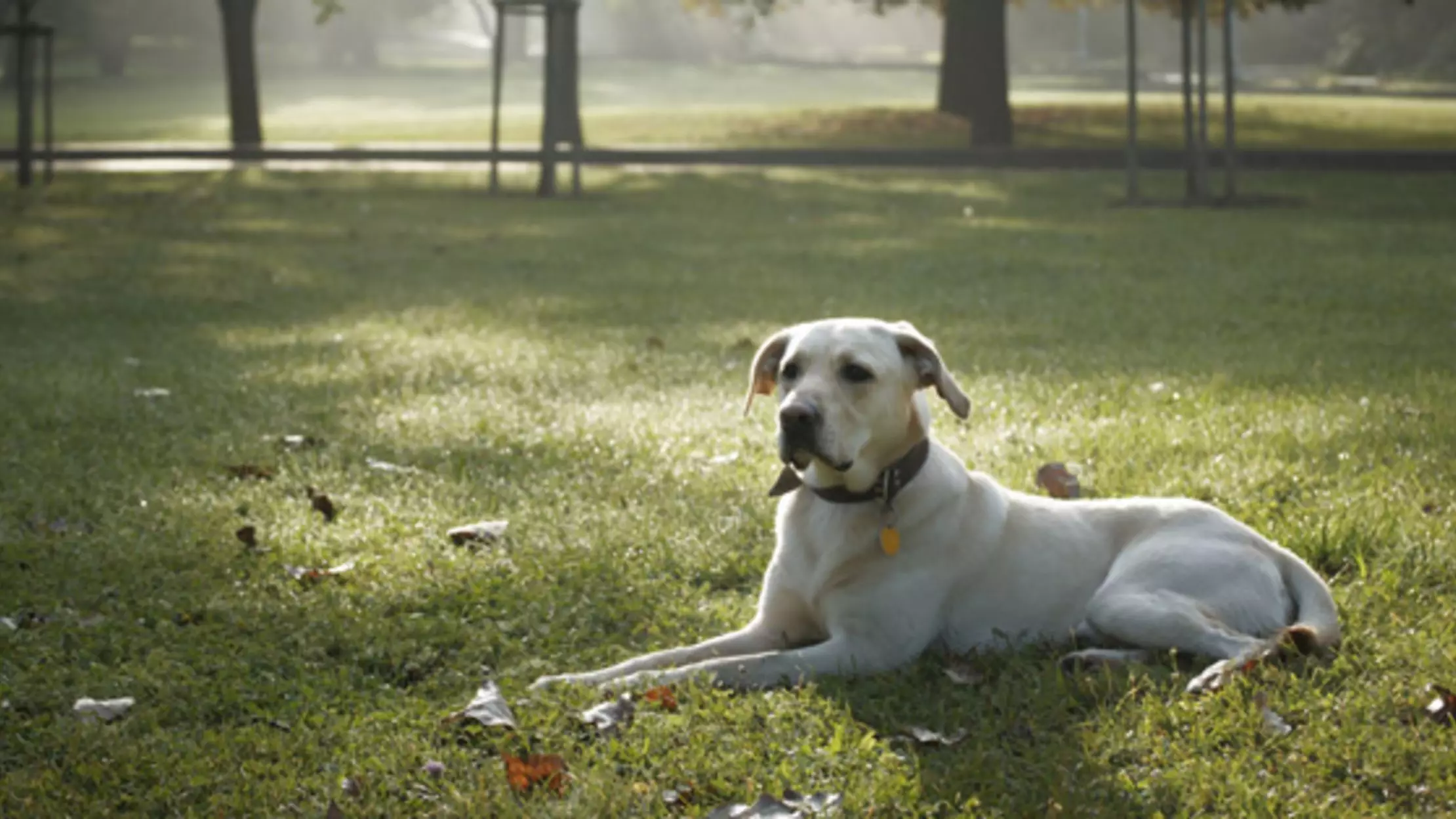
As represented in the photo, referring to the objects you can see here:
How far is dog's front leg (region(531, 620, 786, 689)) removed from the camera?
15.6ft

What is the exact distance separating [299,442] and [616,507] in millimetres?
1936

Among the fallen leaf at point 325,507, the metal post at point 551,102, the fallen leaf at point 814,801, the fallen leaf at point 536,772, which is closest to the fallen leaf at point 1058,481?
the fallen leaf at point 325,507

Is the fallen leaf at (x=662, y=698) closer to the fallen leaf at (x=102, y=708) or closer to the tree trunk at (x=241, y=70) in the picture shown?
the fallen leaf at (x=102, y=708)

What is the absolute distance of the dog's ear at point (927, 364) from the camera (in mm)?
4859

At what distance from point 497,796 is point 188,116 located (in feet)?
174

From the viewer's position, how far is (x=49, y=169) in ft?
86.9

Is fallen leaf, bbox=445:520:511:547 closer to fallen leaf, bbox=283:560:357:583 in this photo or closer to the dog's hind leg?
fallen leaf, bbox=283:560:357:583

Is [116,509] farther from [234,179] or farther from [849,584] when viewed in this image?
[234,179]

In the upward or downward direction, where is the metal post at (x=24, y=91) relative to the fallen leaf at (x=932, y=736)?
upward

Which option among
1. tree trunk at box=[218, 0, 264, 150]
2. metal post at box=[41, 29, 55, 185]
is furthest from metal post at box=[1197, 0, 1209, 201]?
tree trunk at box=[218, 0, 264, 150]

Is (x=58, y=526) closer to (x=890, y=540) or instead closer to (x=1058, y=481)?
(x=890, y=540)

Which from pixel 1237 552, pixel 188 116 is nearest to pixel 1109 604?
pixel 1237 552

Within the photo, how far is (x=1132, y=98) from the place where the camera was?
19.9 meters

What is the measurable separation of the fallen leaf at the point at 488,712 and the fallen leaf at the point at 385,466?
2942 millimetres
